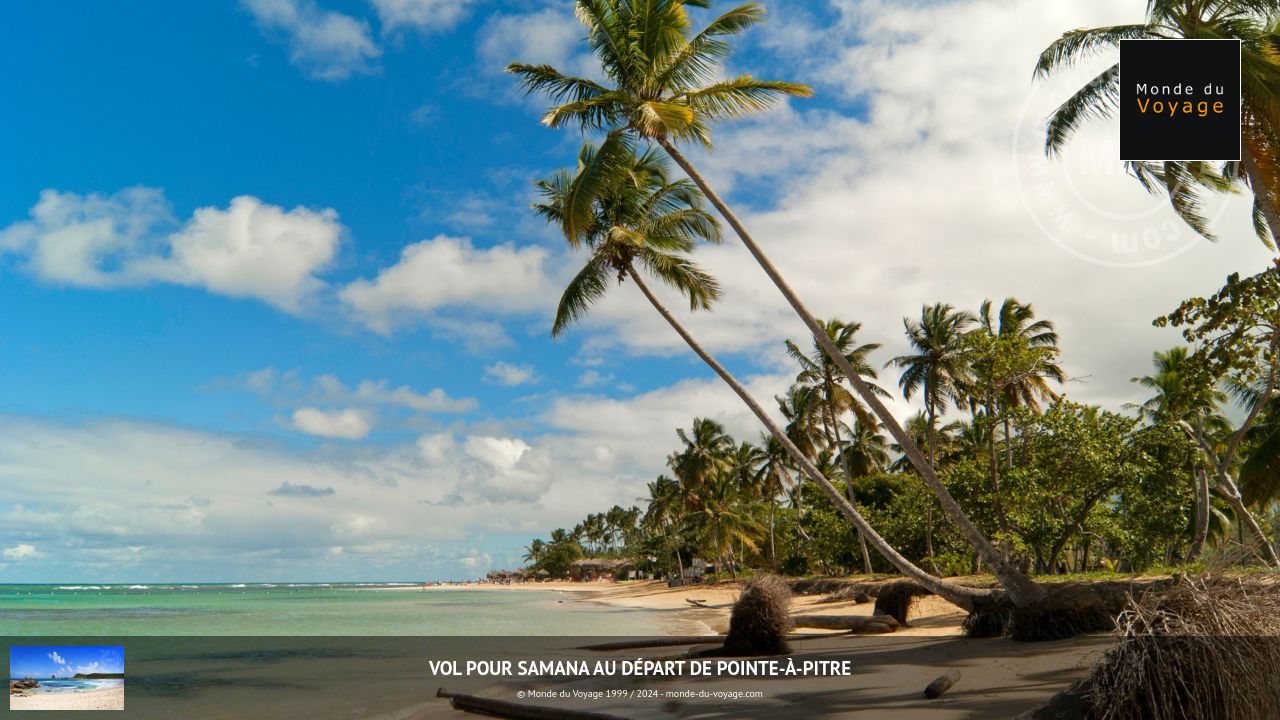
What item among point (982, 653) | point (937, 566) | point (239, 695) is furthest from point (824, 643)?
point (937, 566)

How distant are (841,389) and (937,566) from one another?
358 inches

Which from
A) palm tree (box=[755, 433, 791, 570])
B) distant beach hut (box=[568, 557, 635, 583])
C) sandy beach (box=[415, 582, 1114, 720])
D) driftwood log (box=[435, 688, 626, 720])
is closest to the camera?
sandy beach (box=[415, 582, 1114, 720])

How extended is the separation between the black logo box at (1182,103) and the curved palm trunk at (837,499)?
6858 mm

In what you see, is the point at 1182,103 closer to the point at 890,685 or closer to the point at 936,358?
the point at 890,685

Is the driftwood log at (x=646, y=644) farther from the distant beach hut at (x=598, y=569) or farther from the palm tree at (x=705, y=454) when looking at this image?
the distant beach hut at (x=598, y=569)

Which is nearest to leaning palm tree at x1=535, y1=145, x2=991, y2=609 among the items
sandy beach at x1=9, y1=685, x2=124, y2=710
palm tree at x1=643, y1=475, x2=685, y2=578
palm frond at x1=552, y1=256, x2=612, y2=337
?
palm frond at x1=552, y1=256, x2=612, y2=337

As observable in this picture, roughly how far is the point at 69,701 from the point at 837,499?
Answer: 1301 cm

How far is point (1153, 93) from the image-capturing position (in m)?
11.2

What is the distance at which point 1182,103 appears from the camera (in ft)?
36.8

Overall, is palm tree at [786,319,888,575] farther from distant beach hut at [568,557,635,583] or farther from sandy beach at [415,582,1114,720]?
distant beach hut at [568,557,635,583]

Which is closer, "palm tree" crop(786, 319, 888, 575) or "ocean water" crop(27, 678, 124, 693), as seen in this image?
"ocean water" crop(27, 678, 124, 693)

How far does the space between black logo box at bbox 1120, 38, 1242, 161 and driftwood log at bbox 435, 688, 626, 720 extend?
9985 millimetres

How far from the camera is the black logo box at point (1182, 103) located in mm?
10906

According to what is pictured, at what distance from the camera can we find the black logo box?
10.9m
